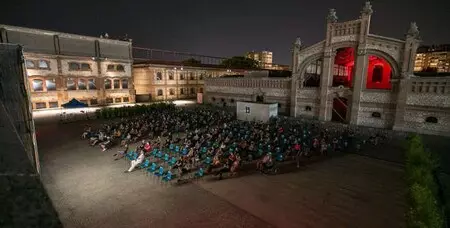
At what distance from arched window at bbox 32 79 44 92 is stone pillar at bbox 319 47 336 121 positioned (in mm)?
40984

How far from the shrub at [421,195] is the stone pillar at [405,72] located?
415 inches

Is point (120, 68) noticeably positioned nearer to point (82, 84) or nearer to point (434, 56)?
point (82, 84)

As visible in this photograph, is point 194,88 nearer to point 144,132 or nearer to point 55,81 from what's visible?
point 55,81

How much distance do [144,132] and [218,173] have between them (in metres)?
12.4

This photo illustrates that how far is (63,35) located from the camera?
120 ft

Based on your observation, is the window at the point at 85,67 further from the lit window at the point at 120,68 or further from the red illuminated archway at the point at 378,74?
the red illuminated archway at the point at 378,74

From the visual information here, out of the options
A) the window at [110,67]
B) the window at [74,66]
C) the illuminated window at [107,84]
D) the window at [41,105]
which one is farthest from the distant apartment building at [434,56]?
the window at [41,105]

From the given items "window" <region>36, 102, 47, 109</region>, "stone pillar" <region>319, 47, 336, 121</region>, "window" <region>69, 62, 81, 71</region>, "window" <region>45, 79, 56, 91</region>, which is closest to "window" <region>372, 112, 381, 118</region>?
"stone pillar" <region>319, 47, 336, 121</region>

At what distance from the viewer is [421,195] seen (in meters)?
9.68

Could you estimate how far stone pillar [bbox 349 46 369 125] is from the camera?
2542 cm

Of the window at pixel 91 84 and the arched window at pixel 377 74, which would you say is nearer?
the arched window at pixel 377 74

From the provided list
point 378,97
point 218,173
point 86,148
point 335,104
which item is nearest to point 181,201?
point 218,173

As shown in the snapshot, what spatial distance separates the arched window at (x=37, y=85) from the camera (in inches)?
1357

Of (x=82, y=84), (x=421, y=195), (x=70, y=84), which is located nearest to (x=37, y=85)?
(x=70, y=84)
